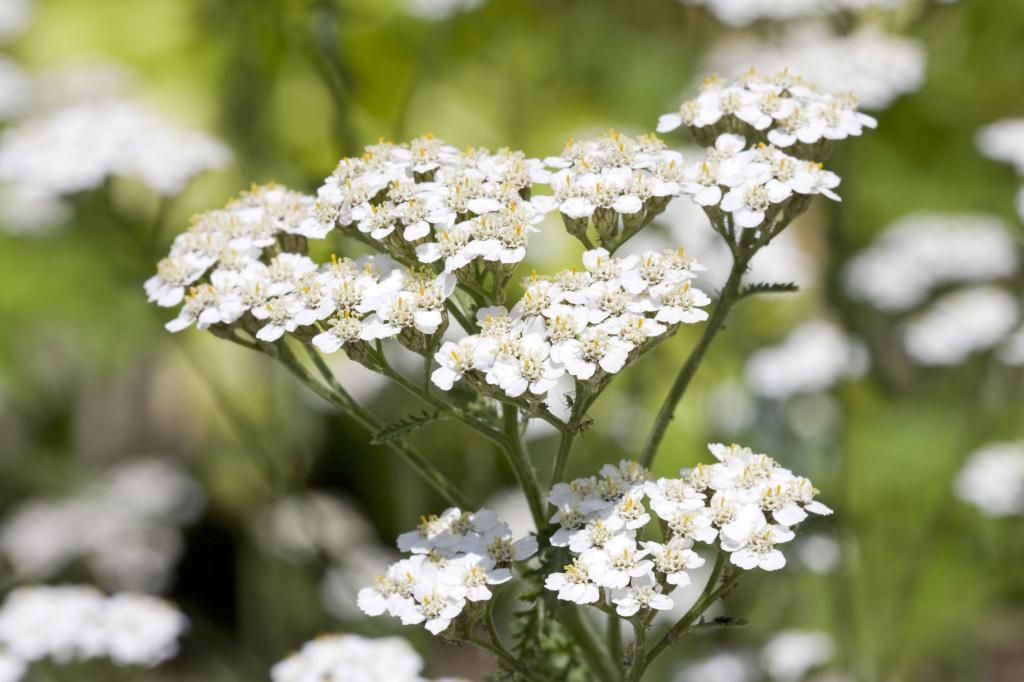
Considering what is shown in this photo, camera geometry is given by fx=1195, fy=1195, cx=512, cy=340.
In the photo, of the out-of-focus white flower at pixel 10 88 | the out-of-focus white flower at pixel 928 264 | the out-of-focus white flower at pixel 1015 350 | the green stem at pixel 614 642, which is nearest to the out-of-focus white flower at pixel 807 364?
the out-of-focus white flower at pixel 928 264

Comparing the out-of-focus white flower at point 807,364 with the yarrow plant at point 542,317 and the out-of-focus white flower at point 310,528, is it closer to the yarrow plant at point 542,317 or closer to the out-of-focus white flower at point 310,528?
the out-of-focus white flower at point 310,528

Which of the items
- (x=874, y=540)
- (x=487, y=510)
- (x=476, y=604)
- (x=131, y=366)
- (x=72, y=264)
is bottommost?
(x=476, y=604)

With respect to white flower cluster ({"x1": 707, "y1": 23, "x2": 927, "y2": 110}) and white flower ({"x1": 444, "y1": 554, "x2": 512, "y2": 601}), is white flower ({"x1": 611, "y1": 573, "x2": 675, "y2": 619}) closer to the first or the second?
white flower ({"x1": 444, "y1": 554, "x2": 512, "y2": 601})

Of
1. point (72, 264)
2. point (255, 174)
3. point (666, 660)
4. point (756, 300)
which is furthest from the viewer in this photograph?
point (72, 264)

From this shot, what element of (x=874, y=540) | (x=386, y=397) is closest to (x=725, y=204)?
(x=386, y=397)

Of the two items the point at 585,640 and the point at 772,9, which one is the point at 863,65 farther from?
the point at 585,640

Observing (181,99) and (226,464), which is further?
(181,99)

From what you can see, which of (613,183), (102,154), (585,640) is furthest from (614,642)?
(102,154)

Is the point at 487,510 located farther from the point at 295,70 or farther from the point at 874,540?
the point at 295,70
